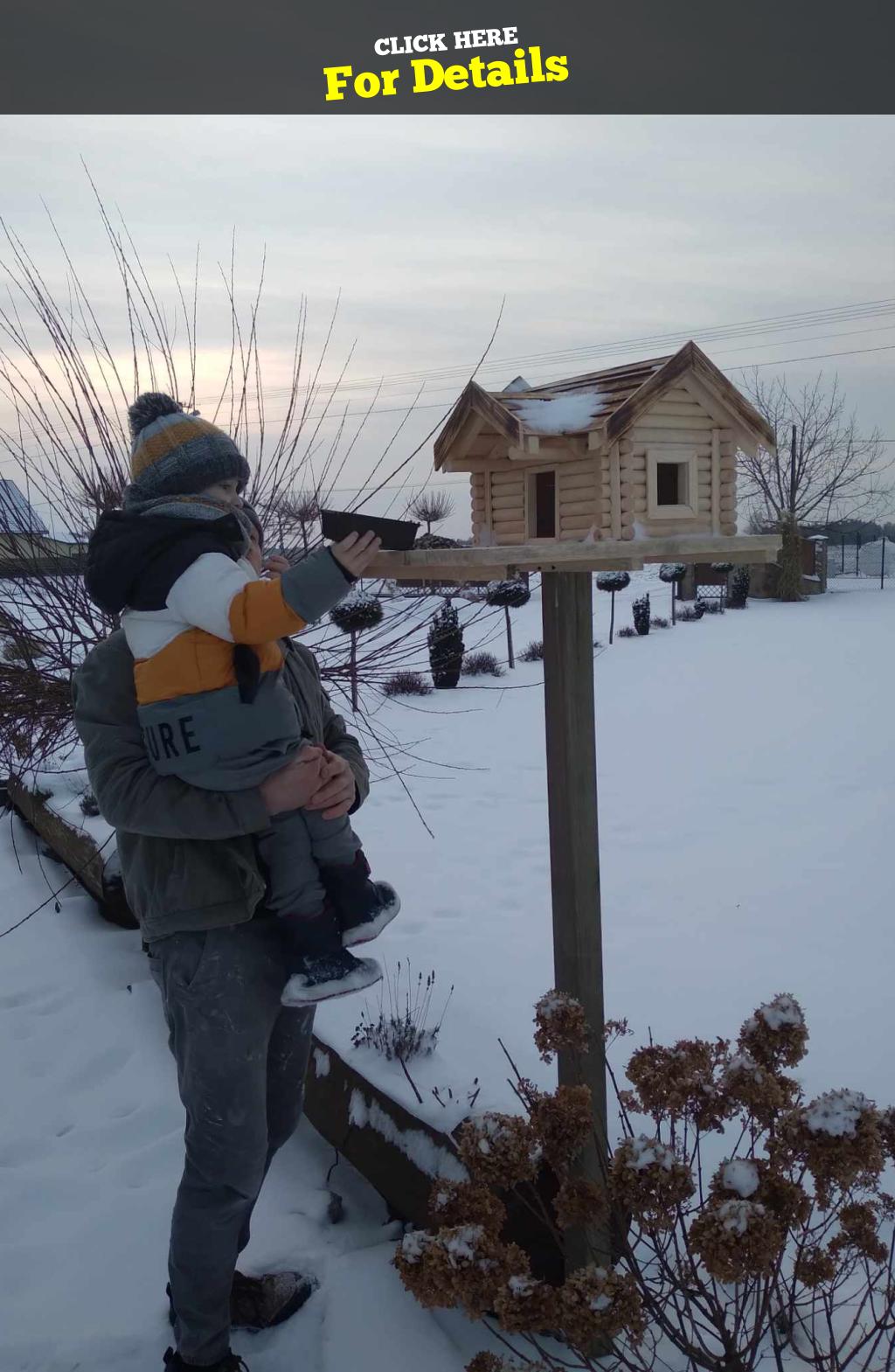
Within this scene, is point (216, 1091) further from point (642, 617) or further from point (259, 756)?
point (642, 617)

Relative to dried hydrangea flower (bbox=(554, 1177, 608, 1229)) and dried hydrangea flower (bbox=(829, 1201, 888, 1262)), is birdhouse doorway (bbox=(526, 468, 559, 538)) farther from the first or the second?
dried hydrangea flower (bbox=(829, 1201, 888, 1262))

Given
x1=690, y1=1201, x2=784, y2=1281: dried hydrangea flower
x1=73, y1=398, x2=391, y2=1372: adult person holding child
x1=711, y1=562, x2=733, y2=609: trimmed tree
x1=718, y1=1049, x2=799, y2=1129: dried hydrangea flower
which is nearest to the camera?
x1=690, y1=1201, x2=784, y2=1281: dried hydrangea flower

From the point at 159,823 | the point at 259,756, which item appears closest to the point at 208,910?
the point at 159,823

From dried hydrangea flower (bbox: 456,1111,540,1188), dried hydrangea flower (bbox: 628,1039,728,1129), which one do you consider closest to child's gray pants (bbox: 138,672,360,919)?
dried hydrangea flower (bbox: 456,1111,540,1188)

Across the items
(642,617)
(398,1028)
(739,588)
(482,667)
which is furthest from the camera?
(739,588)

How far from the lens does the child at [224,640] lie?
5.45 feet

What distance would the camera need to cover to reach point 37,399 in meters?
3.60

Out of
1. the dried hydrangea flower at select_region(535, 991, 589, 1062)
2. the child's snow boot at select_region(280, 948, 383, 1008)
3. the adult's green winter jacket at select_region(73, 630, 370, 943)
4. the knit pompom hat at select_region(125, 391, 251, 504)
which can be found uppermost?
the knit pompom hat at select_region(125, 391, 251, 504)

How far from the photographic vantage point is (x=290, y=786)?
1.78 meters

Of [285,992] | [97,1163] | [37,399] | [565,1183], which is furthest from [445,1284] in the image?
[37,399]

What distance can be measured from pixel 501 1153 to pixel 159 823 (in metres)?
0.87

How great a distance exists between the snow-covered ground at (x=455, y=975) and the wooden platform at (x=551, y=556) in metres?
1.49

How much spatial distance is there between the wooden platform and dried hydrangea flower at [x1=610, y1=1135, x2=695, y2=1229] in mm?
1040

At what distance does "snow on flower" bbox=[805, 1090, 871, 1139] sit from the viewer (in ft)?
4.74
